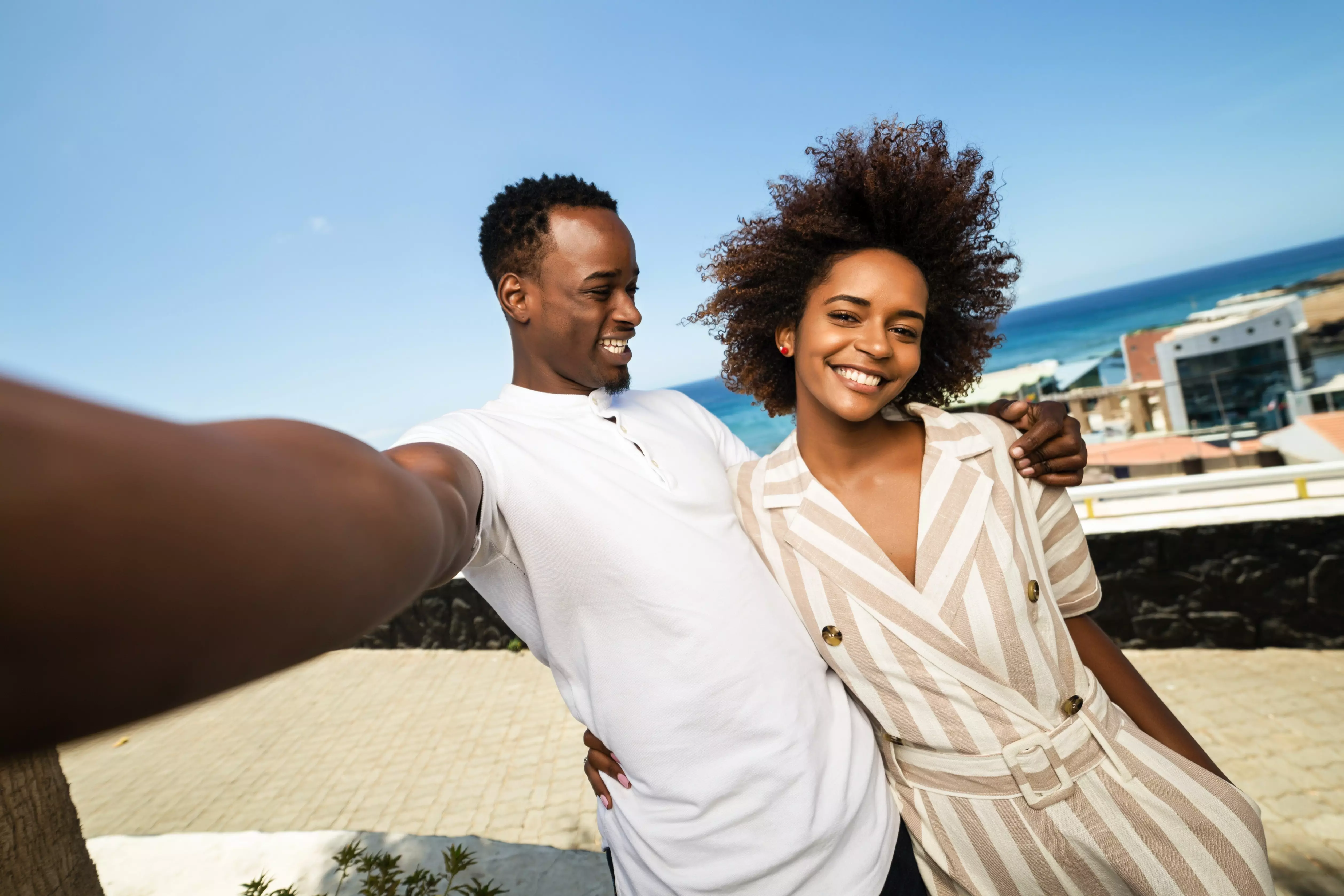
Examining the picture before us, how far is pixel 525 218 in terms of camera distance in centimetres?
218

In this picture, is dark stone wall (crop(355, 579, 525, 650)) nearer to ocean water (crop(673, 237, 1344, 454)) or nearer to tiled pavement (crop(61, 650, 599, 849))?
tiled pavement (crop(61, 650, 599, 849))

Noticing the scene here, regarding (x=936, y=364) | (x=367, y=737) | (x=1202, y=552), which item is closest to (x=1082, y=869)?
(x=936, y=364)

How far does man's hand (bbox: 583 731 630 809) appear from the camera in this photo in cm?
181

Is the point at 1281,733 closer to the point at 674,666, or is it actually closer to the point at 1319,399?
the point at 674,666

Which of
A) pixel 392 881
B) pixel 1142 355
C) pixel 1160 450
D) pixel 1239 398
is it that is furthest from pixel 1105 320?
pixel 392 881

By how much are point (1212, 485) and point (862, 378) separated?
229 inches

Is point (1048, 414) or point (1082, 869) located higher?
point (1048, 414)

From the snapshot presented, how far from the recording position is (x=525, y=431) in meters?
1.73

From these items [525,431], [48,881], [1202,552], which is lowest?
[1202,552]

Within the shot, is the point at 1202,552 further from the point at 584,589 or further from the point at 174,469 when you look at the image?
the point at 174,469

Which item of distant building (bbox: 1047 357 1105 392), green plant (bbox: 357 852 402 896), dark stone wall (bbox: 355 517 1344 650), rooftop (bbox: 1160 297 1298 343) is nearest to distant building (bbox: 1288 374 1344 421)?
rooftop (bbox: 1160 297 1298 343)

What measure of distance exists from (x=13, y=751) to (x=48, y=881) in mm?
3445

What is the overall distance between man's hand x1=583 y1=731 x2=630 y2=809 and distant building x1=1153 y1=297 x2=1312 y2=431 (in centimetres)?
932

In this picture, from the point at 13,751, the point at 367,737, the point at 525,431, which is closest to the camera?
the point at 13,751
